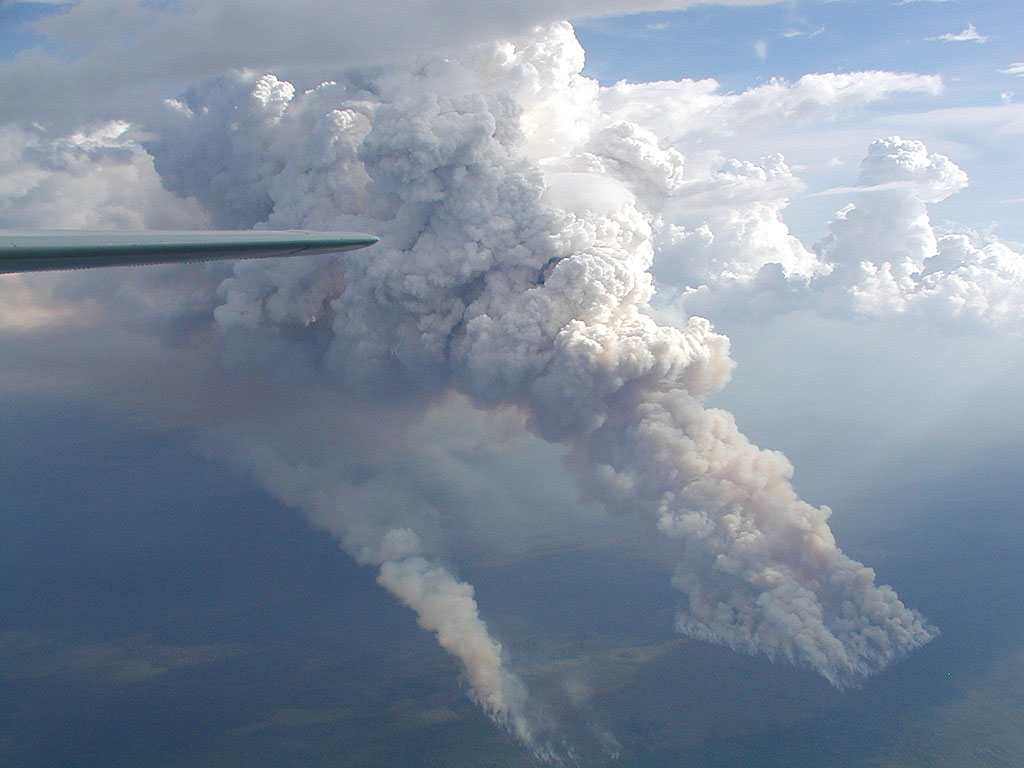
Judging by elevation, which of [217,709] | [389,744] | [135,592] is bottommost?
[389,744]

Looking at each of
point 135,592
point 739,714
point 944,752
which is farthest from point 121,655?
point 944,752

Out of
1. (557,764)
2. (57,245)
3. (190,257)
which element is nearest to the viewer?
(57,245)

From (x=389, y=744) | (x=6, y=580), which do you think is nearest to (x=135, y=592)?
(x=6, y=580)

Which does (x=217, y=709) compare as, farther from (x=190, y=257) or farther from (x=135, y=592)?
(x=190, y=257)

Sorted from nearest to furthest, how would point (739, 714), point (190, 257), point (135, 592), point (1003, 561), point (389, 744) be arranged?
point (190, 257) < point (389, 744) < point (739, 714) < point (135, 592) < point (1003, 561)

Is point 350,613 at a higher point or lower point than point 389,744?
higher

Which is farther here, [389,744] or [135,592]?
[135,592]

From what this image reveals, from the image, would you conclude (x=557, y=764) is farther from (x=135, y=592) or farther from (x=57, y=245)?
(x=135, y=592)
